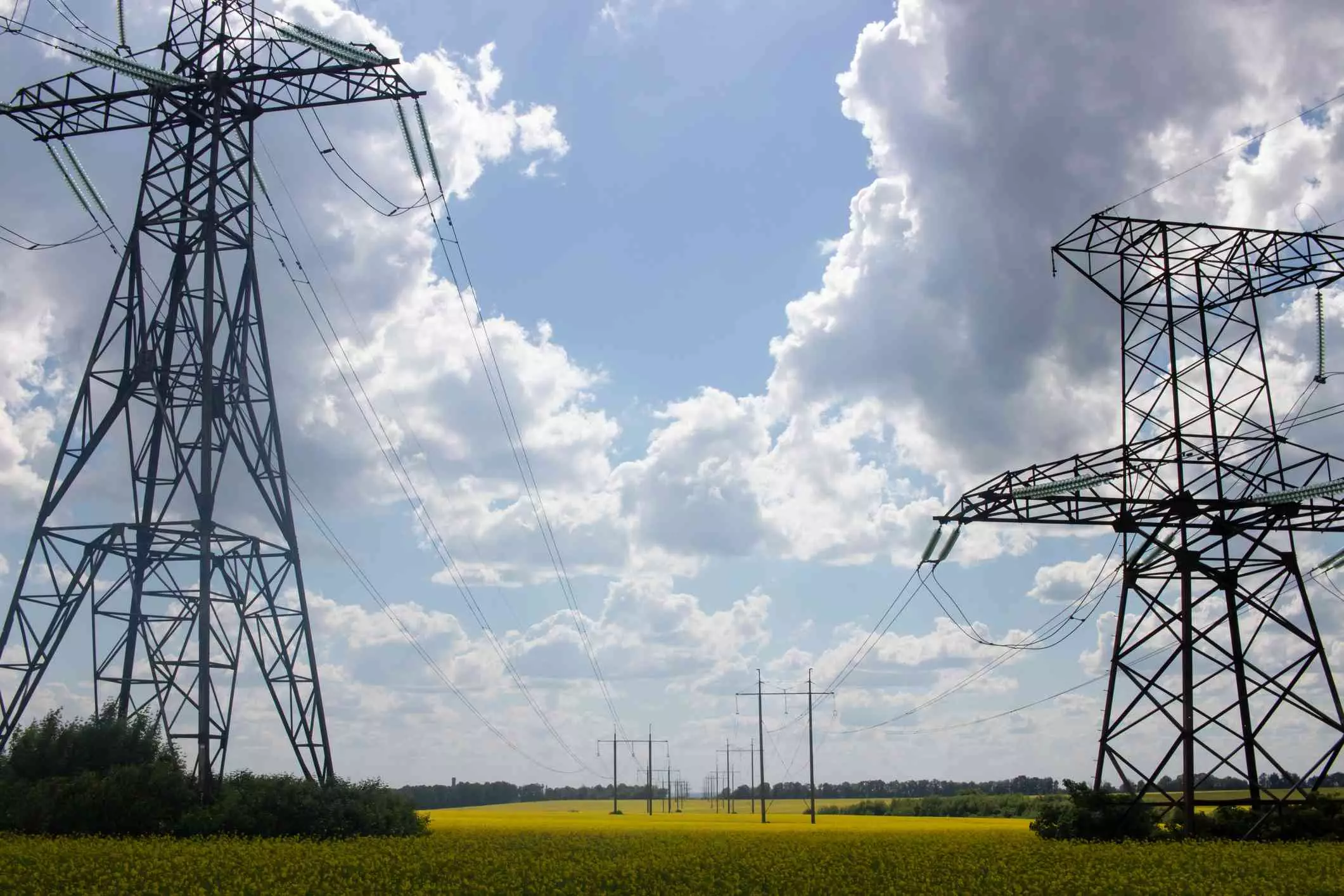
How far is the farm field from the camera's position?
27.2 metres

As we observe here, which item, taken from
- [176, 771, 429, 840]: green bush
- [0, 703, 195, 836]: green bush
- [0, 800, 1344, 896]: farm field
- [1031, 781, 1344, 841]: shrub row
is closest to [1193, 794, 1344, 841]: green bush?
[1031, 781, 1344, 841]: shrub row

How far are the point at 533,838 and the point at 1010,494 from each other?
2129 cm

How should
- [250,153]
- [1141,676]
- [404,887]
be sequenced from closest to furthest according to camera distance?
[404,887] → [1141,676] → [250,153]

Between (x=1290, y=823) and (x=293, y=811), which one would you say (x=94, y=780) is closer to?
(x=293, y=811)

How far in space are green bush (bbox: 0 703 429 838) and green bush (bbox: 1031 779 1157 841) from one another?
75.0 feet

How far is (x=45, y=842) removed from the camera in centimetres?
3200

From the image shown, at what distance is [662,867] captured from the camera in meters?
31.9

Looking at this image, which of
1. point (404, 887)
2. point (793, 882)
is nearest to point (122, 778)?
point (404, 887)

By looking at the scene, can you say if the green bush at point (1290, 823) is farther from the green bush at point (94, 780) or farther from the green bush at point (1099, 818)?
the green bush at point (94, 780)

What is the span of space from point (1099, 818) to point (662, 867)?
14.9 meters

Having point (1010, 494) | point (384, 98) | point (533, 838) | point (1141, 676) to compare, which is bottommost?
point (533, 838)

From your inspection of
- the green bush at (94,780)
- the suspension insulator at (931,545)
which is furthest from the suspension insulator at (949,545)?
the green bush at (94,780)

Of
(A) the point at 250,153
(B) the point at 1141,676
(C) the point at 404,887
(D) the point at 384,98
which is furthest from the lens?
(A) the point at 250,153

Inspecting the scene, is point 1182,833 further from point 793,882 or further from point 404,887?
point 404,887
